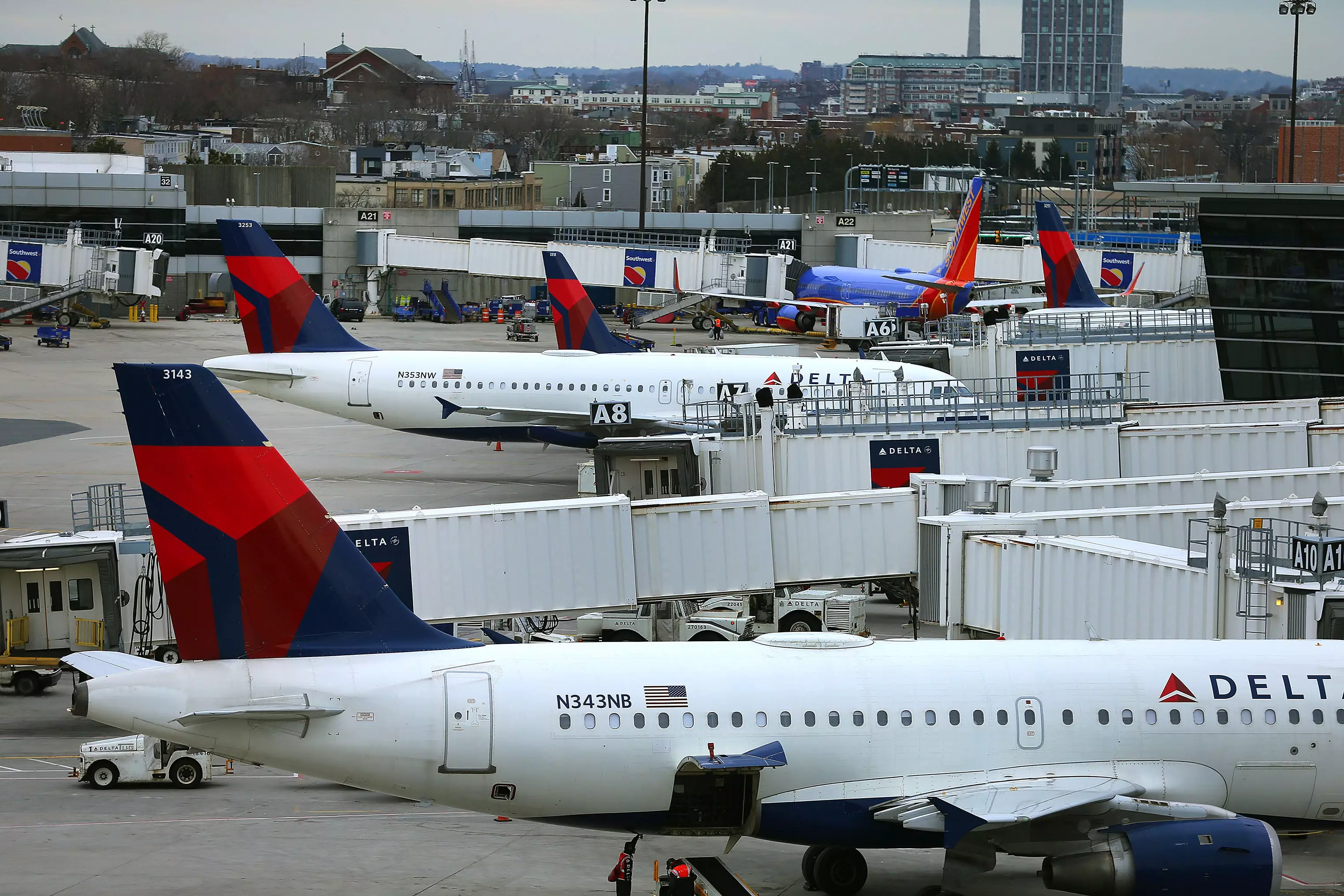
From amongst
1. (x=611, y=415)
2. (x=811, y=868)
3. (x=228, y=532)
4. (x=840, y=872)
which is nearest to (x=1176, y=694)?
(x=840, y=872)

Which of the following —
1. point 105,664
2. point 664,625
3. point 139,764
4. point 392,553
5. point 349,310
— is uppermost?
point 349,310

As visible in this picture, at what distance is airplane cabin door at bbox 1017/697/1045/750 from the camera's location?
71.8 feet

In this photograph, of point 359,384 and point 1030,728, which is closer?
point 1030,728

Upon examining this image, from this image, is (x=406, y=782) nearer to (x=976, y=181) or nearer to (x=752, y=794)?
(x=752, y=794)

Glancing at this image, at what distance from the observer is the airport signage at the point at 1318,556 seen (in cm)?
2591

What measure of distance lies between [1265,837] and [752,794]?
6648 millimetres

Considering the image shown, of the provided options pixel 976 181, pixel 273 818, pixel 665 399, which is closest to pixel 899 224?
pixel 976 181

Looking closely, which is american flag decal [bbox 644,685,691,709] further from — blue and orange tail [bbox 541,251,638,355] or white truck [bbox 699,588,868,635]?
blue and orange tail [bbox 541,251,638,355]

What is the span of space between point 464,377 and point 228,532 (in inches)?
1507

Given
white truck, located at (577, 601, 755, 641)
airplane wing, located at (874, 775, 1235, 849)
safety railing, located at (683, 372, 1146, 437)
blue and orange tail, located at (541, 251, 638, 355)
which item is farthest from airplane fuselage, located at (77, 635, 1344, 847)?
blue and orange tail, located at (541, 251, 638, 355)

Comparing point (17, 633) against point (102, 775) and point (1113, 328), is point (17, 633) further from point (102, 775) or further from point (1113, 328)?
point (1113, 328)

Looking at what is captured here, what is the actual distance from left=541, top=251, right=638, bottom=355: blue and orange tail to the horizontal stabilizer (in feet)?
143

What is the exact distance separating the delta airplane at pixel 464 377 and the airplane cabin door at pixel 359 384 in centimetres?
4

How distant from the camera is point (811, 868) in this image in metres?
23.0
